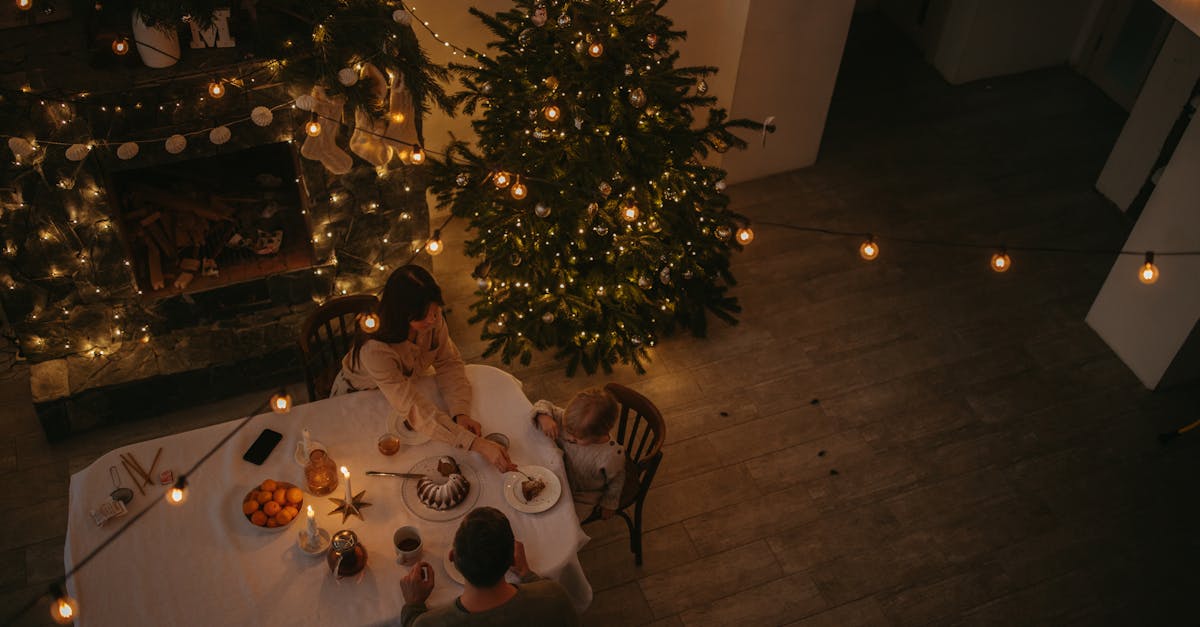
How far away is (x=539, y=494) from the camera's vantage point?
353cm

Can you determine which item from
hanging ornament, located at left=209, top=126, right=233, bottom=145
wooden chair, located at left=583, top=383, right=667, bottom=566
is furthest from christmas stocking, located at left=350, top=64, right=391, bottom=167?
wooden chair, located at left=583, top=383, right=667, bottom=566

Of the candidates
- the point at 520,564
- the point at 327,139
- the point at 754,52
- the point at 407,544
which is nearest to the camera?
the point at 520,564

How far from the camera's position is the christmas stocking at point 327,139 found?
4.21 meters

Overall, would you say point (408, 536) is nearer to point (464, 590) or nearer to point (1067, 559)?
point (464, 590)

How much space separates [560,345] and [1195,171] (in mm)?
3338

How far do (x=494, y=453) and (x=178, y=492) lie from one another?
1078 millimetres

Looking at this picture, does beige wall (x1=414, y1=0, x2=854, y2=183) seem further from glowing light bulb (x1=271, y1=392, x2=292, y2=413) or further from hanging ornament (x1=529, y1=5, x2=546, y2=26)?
glowing light bulb (x1=271, y1=392, x2=292, y2=413)

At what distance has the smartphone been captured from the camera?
11.7ft

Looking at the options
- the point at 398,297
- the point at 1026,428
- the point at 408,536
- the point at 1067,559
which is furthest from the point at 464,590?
the point at 1026,428

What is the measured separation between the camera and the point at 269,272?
Result: 4.79 meters

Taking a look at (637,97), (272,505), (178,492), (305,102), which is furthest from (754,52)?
(178,492)

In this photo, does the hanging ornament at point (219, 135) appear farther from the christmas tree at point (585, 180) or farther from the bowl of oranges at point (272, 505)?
the bowl of oranges at point (272, 505)

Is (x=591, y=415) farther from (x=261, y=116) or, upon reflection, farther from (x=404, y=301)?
(x=261, y=116)

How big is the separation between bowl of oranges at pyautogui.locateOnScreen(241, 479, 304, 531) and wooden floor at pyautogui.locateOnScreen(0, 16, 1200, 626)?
58.0 inches
